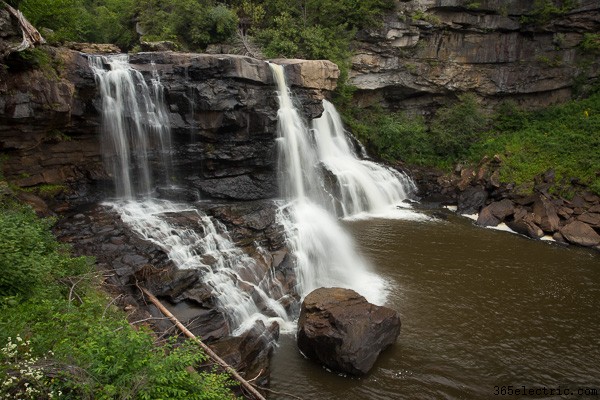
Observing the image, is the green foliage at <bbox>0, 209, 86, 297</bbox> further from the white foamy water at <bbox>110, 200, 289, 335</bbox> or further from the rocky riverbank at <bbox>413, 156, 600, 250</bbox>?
the rocky riverbank at <bbox>413, 156, 600, 250</bbox>

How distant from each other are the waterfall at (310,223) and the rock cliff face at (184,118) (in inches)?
29.2

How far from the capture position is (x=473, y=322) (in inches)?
428

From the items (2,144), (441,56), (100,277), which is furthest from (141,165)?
(441,56)

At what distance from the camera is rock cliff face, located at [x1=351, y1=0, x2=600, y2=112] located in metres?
24.3

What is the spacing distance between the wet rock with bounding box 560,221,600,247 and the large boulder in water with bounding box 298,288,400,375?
1149 cm

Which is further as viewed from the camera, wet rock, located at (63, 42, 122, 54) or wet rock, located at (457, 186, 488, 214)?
wet rock, located at (457, 186, 488, 214)

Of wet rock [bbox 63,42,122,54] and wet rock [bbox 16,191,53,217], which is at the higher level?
wet rock [bbox 63,42,122,54]

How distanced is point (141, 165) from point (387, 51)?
17.2 meters

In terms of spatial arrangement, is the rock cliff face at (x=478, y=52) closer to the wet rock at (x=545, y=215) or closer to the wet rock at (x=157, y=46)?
the wet rock at (x=545, y=215)

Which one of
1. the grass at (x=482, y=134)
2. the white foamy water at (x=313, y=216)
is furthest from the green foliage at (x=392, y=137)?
the white foamy water at (x=313, y=216)

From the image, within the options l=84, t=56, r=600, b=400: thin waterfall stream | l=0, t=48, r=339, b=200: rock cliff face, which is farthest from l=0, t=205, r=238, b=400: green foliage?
l=0, t=48, r=339, b=200: rock cliff face

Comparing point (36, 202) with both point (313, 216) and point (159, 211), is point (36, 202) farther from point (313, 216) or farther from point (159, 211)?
point (313, 216)

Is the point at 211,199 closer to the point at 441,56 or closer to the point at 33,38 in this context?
the point at 33,38

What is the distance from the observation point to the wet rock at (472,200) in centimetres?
2020
